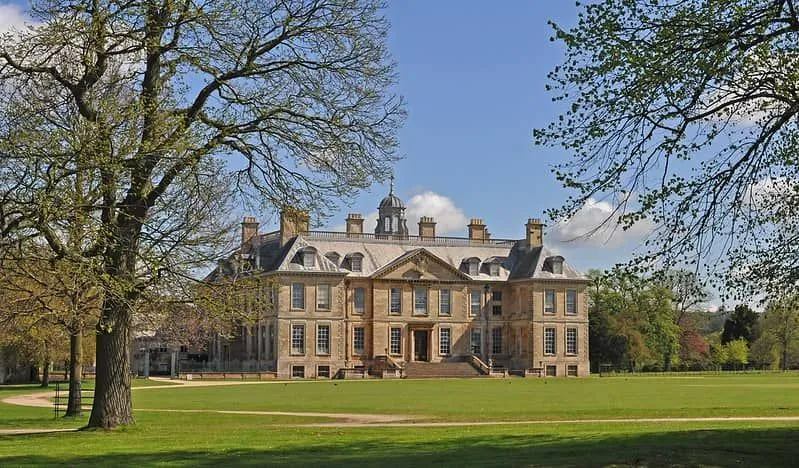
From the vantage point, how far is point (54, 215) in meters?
15.2

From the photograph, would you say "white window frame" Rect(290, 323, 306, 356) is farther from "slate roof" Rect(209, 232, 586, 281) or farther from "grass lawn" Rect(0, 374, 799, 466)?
"grass lawn" Rect(0, 374, 799, 466)

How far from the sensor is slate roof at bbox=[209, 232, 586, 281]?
214 ft

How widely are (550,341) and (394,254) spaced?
11.7 metres

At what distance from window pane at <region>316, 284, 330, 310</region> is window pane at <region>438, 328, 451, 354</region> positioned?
829cm

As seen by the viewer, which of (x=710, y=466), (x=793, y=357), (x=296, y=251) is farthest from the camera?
(x=793, y=357)

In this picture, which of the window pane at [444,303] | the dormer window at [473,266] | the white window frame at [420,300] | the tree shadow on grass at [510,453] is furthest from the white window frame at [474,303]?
the tree shadow on grass at [510,453]

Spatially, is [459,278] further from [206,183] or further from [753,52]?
[753,52]

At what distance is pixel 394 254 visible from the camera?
70.2 meters

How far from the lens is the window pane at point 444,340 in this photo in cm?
6950

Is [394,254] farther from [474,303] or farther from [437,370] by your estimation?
[437,370]

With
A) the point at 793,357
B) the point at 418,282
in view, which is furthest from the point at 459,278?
the point at 793,357

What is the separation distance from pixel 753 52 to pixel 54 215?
31.5ft

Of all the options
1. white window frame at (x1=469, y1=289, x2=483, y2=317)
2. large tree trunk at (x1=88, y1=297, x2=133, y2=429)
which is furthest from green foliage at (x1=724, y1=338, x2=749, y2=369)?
large tree trunk at (x1=88, y1=297, x2=133, y2=429)

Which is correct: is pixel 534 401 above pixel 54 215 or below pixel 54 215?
below
